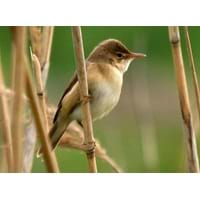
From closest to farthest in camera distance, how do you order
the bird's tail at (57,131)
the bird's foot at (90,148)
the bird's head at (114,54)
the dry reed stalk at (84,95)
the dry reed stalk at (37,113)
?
the dry reed stalk at (37,113) → the dry reed stalk at (84,95) → the bird's foot at (90,148) → the bird's tail at (57,131) → the bird's head at (114,54)

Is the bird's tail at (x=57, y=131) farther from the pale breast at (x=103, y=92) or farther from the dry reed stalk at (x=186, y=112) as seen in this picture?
the dry reed stalk at (x=186, y=112)

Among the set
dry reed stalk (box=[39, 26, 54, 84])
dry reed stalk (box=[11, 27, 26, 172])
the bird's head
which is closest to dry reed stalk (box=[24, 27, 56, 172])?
dry reed stalk (box=[39, 26, 54, 84])

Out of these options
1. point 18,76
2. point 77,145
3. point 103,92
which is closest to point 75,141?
point 77,145

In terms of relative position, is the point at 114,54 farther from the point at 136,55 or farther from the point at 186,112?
the point at 186,112

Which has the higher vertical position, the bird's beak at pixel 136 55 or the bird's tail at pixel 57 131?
the bird's beak at pixel 136 55

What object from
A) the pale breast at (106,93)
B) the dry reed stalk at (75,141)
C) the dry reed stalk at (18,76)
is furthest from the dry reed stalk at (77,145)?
the dry reed stalk at (18,76)
